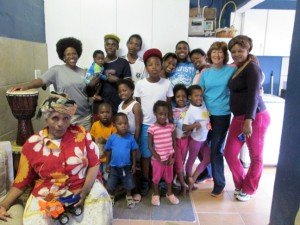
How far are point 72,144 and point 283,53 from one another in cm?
331

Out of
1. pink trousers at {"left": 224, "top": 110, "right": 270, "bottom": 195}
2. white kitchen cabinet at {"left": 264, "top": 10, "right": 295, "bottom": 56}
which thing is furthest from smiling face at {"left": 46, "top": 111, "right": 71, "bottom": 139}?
white kitchen cabinet at {"left": 264, "top": 10, "right": 295, "bottom": 56}

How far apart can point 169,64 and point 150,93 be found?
43 cm

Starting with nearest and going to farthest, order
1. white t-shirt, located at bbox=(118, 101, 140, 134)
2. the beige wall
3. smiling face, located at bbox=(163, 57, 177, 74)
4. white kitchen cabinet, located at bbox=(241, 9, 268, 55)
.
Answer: the beige wall → white t-shirt, located at bbox=(118, 101, 140, 134) → smiling face, located at bbox=(163, 57, 177, 74) → white kitchen cabinet, located at bbox=(241, 9, 268, 55)

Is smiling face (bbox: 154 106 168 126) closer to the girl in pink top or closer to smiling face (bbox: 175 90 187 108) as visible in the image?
the girl in pink top

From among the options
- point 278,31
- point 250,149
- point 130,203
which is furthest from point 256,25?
point 130,203

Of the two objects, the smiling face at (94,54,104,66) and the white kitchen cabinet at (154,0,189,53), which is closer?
the smiling face at (94,54,104,66)

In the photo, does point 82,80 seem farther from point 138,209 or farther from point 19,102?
point 138,209

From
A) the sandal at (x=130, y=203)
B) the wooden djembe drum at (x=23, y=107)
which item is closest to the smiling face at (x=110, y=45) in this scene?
the wooden djembe drum at (x=23, y=107)

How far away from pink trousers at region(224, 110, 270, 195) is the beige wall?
75.3 inches

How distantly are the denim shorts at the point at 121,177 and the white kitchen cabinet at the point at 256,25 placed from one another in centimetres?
249

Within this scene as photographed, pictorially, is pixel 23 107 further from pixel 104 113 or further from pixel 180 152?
pixel 180 152

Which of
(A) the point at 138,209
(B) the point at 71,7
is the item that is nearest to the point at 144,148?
(A) the point at 138,209

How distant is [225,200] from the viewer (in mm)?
2574

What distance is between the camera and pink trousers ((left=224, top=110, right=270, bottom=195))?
2338 millimetres
